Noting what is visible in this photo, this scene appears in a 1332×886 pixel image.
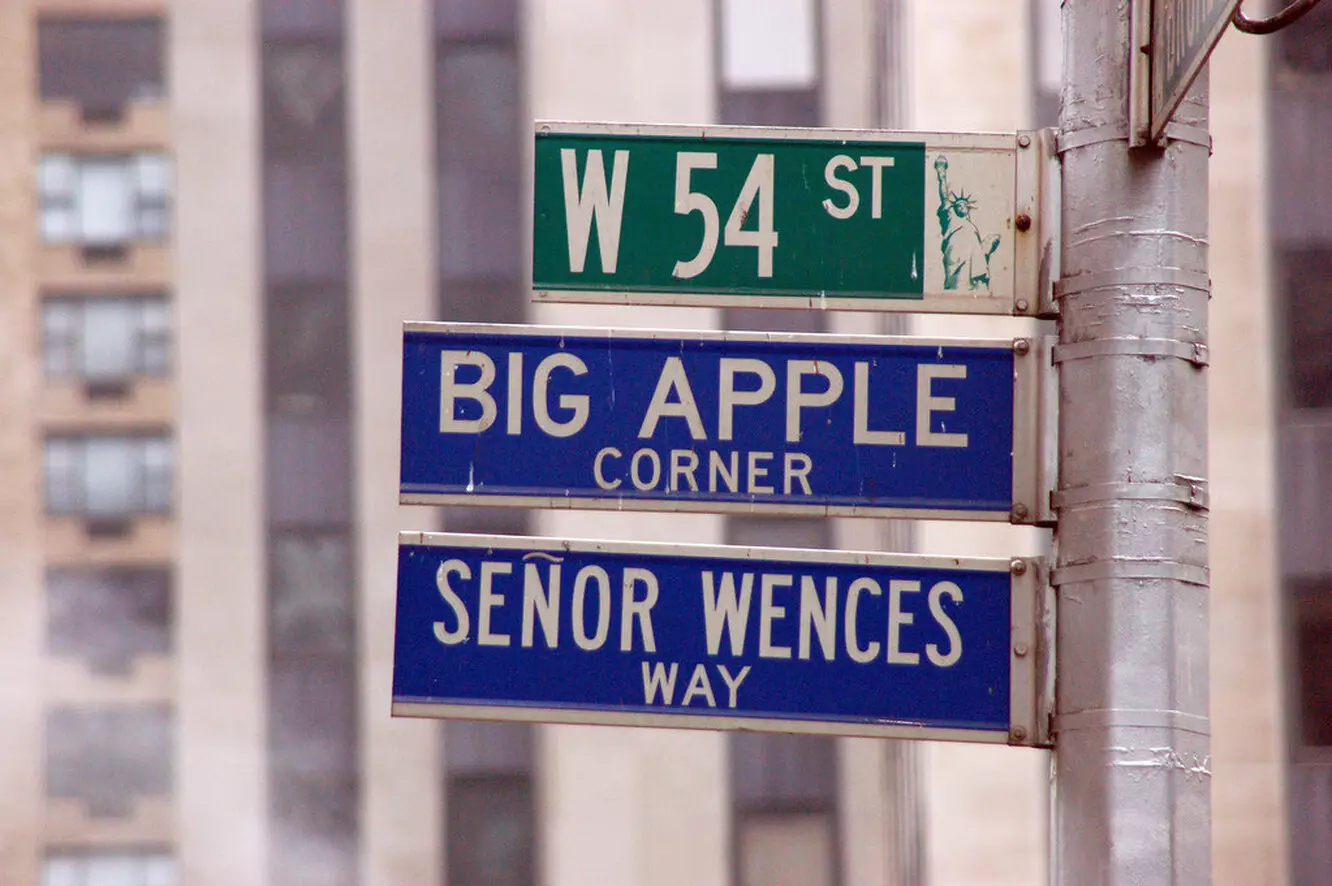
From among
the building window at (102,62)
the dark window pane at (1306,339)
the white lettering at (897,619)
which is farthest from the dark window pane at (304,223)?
the white lettering at (897,619)

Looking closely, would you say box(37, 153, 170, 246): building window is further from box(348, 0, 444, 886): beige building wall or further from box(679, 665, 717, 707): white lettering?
box(679, 665, 717, 707): white lettering

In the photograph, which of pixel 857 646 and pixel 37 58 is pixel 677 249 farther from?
pixel 37 58

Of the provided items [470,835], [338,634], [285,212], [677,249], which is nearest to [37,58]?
[285,212]

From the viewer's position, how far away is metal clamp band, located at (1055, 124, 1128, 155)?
3455 millimetres

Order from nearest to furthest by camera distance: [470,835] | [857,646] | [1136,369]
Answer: [1136,369], [857,646], [470,835]

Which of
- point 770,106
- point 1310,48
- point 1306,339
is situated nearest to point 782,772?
point 1306,339

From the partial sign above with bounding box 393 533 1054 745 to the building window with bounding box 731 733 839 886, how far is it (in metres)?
17.1

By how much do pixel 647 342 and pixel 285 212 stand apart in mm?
18736

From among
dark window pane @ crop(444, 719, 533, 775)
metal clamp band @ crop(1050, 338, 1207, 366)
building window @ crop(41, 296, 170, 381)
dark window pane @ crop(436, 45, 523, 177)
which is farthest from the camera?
building window @ crop(41, 296, 170, 381)

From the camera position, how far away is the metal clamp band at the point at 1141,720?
10.7ft

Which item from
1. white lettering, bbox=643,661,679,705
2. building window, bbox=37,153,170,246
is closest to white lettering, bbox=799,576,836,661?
white lettering, bbox=643,661,679,705

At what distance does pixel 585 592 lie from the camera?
3.64 m

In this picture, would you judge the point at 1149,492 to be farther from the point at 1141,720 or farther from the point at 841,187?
the point at 841,187

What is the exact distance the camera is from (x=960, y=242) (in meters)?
3.65
